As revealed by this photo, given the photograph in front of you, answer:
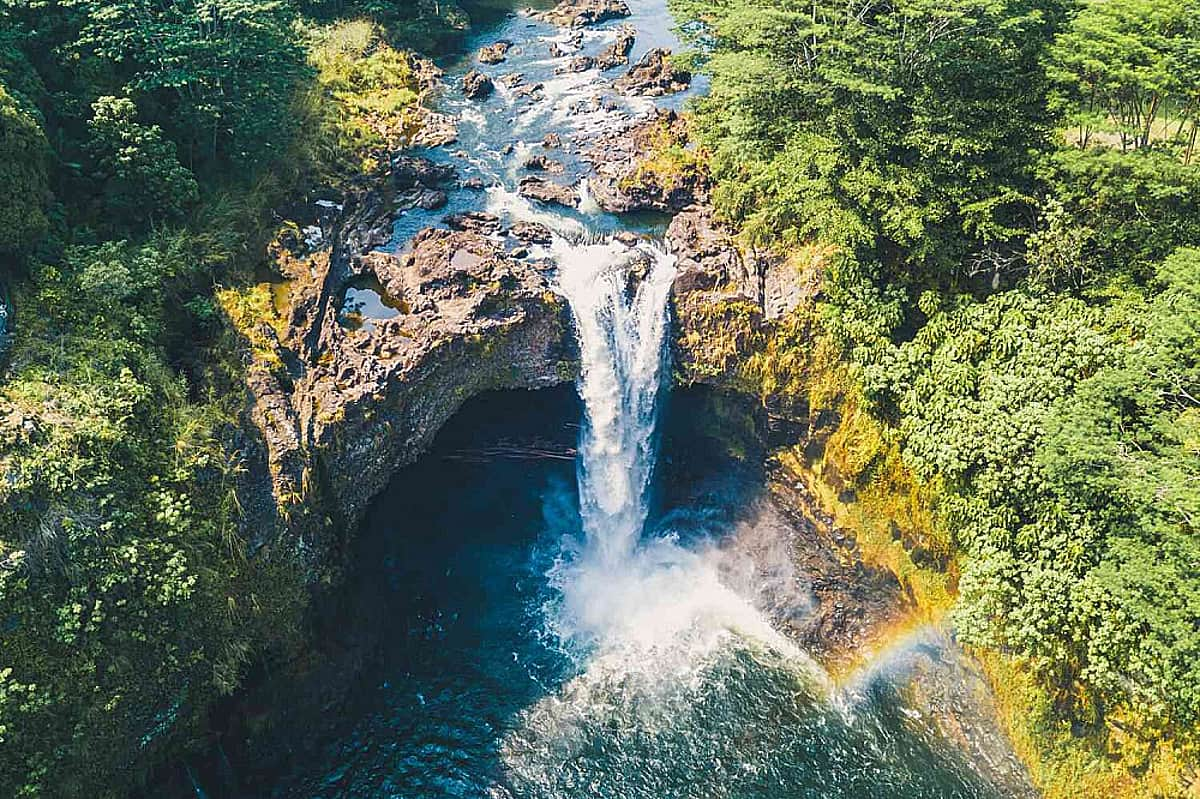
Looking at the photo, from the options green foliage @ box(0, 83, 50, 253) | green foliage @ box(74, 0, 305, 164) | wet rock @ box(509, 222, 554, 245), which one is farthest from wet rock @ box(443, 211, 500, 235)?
green foliage @ box(0, 83, 50, 253)

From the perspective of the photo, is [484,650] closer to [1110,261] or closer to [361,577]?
[361,577]

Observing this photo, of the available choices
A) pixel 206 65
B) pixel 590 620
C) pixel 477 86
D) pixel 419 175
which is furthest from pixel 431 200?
pixel 590 620

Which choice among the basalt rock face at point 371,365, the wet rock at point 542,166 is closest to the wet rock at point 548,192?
the wet rock at point 542,166

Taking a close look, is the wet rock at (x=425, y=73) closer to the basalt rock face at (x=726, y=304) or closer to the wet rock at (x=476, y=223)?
the wet rock at (x=476, y=223)

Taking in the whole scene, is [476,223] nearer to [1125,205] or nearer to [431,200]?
[431,200]

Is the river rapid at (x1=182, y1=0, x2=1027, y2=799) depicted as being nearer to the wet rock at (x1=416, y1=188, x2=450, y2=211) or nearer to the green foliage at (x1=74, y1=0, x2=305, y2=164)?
the wet rock at (x1=416, y1=188, x2=450, y2=211)

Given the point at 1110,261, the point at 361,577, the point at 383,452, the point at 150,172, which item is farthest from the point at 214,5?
the point at 1110,261
